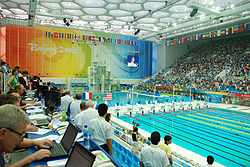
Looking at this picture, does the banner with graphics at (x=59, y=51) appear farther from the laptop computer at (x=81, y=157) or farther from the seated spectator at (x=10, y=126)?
the seated spectator at (x=10, y=126)

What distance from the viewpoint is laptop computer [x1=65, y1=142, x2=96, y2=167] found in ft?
4.64

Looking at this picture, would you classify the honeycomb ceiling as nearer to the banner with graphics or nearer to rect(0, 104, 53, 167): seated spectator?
the banner with graphics

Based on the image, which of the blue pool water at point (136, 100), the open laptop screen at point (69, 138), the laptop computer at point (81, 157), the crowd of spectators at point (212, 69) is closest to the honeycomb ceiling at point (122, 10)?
the crowd of spectators at point (212, 69)

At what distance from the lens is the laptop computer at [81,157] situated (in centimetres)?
141

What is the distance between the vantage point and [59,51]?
29516 mm

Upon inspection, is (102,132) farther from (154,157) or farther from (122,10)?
(122,10)

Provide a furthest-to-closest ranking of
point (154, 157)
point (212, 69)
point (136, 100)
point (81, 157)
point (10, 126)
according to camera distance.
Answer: point (212, 69) < point (136, 100) < point (154, 157) < point (81, 157) < point (10, 126)

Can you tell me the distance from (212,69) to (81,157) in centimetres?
2746

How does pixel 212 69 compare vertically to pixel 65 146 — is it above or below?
above

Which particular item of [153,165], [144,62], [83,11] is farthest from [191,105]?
[144,62]

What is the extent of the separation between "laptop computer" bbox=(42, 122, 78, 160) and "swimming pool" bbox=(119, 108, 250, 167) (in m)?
6.67

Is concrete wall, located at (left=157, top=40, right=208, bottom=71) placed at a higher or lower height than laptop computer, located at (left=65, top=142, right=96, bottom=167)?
higher

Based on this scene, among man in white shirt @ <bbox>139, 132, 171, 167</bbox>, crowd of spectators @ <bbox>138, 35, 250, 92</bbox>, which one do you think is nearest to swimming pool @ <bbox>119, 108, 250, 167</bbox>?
crowd of spectators @ <bbox>138, 35, 250, 92</bbox>

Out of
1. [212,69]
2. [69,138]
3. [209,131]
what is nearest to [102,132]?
[69,138]
